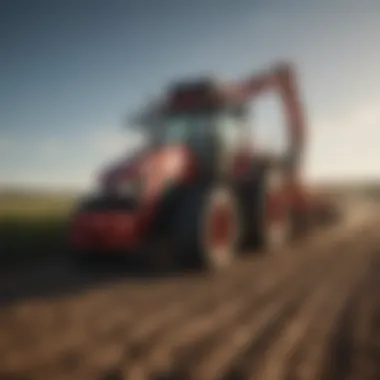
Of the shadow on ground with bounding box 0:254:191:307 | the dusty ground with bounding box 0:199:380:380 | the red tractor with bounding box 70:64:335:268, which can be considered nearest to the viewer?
the dusty ground with bounding box 0:199:380:380

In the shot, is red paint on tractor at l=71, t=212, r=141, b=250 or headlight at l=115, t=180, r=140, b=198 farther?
headlight at l=115, t=180, r=140, b=198

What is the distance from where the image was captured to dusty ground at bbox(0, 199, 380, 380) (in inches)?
97.3

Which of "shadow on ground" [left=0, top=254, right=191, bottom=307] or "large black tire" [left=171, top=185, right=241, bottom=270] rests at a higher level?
"large black tire" [left=171, top=185, right=241, bottom=270]

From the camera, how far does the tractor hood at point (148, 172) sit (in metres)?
4.46

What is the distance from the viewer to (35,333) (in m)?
2.94

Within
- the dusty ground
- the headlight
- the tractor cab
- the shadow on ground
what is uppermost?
the tractor cab

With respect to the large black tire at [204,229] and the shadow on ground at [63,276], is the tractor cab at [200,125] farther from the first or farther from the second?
the shadow on ground at [63,276]

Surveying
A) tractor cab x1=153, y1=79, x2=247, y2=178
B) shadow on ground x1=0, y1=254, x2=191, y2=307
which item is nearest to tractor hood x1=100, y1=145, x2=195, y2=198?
tractor cab x1=153, y1=79, x2=247, y2=178

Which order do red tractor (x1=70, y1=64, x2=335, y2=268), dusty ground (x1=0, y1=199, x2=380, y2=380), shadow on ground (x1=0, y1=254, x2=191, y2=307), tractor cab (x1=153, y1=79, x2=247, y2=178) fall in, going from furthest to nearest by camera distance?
tractor cab (x1=153, y1=79, x2=247, y2=178) < red tractor (x1=70, y1=64, x2=335, y2=268) < shadow on ground (x1=0, y1=254, x2=191, y2=307) < dusty ground (x1=0, y1=199, x2=380, y2=380)

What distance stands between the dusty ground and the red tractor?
14.5 inches

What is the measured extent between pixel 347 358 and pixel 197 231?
2043 millimetres

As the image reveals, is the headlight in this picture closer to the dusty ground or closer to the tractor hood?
the tractor hood

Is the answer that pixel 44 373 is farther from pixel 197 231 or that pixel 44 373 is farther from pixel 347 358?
pixel 197 231

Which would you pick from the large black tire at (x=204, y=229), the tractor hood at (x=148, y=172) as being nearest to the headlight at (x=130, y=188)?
the tractor hood at (x=148, y=172)
